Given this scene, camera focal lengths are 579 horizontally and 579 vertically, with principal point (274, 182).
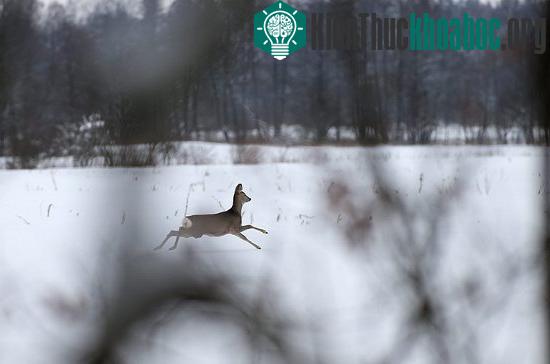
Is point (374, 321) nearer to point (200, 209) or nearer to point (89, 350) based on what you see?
point (89, 350)

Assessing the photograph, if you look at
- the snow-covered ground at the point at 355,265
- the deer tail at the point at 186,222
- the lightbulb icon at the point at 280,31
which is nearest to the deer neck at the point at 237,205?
the deer tail at the point at 186,222

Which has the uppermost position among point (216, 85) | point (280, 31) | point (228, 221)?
point (280, 31)

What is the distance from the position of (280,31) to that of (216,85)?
261mm

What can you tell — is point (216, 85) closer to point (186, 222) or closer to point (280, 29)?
point (280, 29)

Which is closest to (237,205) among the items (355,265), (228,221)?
(228,221)

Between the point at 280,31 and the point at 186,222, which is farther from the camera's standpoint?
the point at 280,31

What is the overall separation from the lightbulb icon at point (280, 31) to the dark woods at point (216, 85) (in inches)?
4.0

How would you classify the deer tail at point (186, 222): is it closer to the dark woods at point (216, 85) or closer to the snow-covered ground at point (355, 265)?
the dark woods at point (216, 85)

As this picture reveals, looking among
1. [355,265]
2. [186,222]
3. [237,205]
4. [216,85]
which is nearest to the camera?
[355,265]

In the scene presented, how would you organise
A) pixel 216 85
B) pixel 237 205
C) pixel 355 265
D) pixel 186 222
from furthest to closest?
pixel 216 85
pixel 237 205
pixel 186 222
pixel 355 265

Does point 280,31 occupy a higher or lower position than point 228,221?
higher

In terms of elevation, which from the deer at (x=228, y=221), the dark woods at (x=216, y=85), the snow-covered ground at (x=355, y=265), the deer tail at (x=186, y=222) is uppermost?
the dark woods at (x=216, y=85)

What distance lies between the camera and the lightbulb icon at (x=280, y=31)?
1.62 metres

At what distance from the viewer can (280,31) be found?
1803 mm
